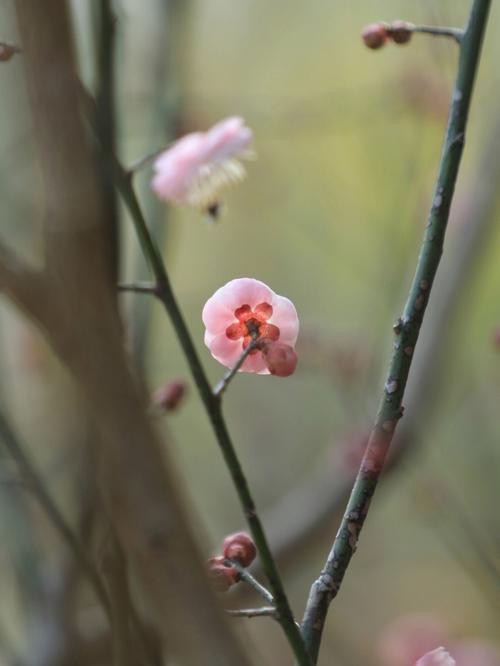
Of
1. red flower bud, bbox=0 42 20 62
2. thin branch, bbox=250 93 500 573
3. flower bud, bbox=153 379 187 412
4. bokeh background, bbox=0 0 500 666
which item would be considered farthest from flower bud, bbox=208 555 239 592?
thin branch, bbox=250 93 500 573

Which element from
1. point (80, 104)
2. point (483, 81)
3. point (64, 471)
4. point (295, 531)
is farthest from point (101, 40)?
point (483, 81)

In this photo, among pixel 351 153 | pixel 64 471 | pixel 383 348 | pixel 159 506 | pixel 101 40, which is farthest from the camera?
pixel 351 153

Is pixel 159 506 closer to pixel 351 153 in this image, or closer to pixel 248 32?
pixel 351 153

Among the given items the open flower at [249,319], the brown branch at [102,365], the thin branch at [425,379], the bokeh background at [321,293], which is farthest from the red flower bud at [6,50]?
the thin branch at [425,379]

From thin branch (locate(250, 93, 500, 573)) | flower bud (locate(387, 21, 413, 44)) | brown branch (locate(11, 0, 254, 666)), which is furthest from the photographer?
thin branch (locate(250, 93, 500, 573))

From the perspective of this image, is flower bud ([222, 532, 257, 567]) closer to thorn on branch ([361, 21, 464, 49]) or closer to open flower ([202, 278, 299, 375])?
open flower ([202, 278, 299, 375])

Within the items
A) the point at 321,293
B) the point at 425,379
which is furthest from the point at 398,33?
A: the point at 321,293

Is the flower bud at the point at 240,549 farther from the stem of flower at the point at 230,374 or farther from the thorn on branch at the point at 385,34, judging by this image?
the thorn on branch at the point at 385,34
